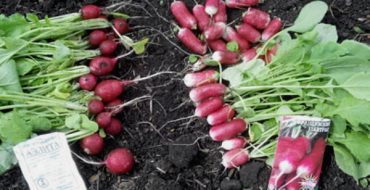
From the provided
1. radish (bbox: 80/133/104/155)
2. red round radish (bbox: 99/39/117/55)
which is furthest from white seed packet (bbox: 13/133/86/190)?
red round radish (bbox: 99/39/117/55)

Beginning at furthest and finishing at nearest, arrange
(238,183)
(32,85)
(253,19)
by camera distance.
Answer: (253,19), (32,85), (238,183)

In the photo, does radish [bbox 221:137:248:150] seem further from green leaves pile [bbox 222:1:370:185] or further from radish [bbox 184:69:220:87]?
radish [bbox 184:69:220:87]

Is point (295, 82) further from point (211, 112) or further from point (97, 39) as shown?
point (97, 39)

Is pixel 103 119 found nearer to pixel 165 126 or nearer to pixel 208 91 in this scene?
pixel 165 126

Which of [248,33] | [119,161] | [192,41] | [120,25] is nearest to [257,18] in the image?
[248,33]

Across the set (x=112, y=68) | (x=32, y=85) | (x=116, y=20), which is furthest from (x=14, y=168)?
(x=116, y=20)

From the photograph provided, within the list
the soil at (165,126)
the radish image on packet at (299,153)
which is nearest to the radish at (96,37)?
the soil at (165,126)

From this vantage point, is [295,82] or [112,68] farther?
[112,68]
